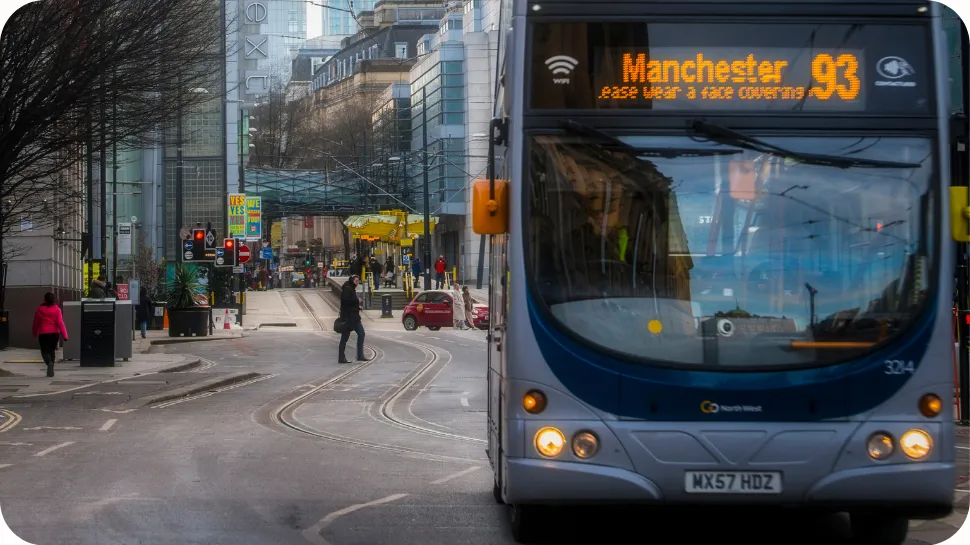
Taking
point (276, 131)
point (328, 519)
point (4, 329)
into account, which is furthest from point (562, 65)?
point (276, 131)

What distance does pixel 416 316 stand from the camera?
45.1 meters

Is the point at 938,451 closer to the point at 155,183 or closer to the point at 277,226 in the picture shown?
the point at 155,183

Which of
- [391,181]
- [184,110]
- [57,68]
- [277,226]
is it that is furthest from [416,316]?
[277,226]

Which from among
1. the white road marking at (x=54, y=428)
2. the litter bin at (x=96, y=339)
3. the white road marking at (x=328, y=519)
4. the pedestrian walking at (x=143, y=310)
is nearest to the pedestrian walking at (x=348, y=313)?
the litter bin at (x=96, y=339)

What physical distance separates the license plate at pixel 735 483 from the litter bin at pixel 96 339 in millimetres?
20974

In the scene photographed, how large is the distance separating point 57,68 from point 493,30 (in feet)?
200

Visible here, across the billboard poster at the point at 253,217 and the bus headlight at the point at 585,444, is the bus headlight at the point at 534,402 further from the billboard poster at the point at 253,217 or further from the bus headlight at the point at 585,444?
the billboard poster at the point at 253,217

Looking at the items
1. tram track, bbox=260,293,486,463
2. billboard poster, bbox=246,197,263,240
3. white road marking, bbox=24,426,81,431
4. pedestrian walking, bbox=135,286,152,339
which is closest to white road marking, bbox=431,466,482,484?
tram track, bbox=260,293,486,463

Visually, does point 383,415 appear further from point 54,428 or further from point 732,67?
point 732,67

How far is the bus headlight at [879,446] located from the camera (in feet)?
21.8

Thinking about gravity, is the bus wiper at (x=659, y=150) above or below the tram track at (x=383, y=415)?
above

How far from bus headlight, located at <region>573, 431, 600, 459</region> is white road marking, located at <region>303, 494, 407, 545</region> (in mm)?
1776

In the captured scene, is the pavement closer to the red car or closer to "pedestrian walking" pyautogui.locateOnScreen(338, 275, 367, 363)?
"pedestrian walking" pyautogui.locateOnScreen(338, 275, 367, 363)

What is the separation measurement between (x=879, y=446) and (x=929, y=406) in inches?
13.3
